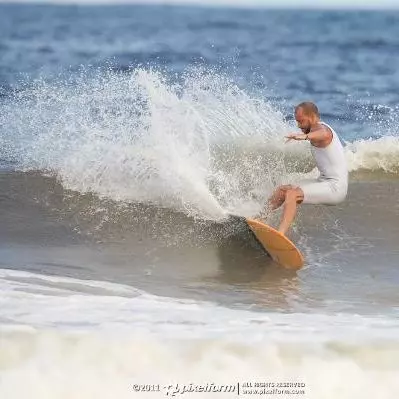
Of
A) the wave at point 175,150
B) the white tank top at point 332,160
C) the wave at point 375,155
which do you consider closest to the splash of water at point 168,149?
the wave at point 175,150

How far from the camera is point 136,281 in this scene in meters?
7.98

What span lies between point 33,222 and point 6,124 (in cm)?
459

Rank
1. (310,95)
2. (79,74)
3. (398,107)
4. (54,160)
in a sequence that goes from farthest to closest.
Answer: (79,74) < (310,95) < (398,107) < (54,160)

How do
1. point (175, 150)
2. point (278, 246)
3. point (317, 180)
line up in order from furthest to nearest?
1. point (175, 150)
2. point (317, 180)
3. point (278, 246)

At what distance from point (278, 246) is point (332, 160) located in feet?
3.03

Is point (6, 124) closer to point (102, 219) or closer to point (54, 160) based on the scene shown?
point (54, 160)

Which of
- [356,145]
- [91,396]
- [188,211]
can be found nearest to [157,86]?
[188,211]

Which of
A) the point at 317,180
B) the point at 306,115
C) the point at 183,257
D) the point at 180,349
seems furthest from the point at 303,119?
the point at 180,349

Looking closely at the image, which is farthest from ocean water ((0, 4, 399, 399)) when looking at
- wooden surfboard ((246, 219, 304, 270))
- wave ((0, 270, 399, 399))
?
wooden surfboard ((246, 219, 304, 270))

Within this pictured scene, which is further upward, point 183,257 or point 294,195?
point 294,195

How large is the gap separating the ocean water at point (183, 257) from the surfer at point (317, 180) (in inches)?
21.1

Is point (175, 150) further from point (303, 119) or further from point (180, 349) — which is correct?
point (180, 349)

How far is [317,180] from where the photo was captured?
346 inches

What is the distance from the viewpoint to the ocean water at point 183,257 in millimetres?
5895
